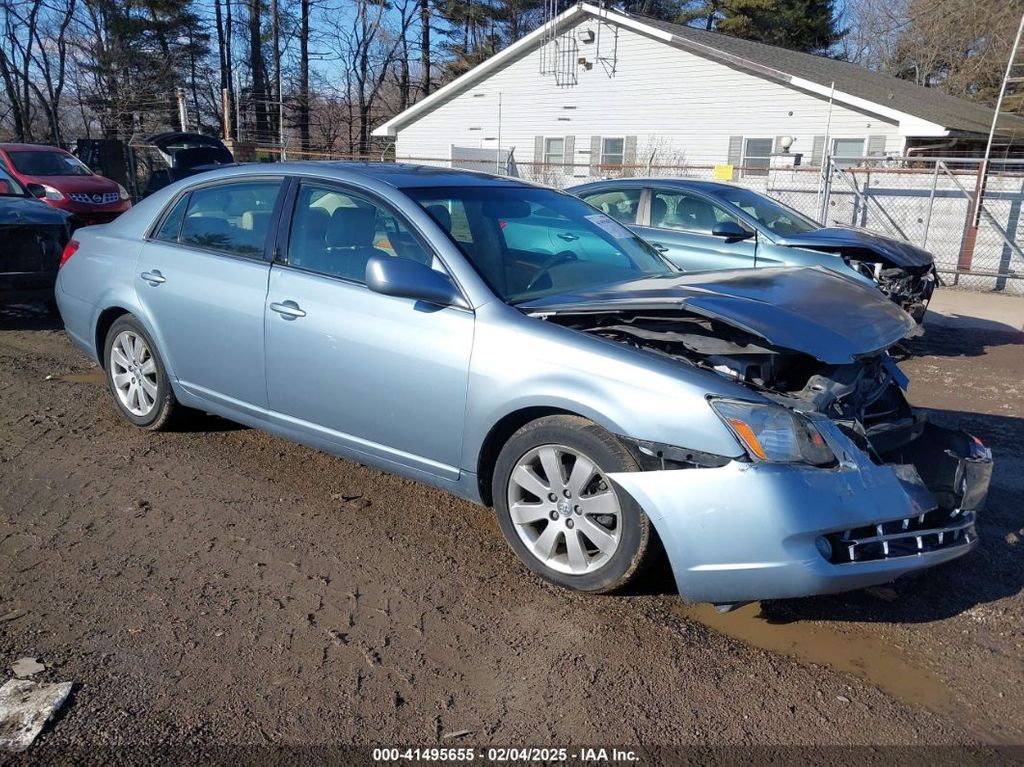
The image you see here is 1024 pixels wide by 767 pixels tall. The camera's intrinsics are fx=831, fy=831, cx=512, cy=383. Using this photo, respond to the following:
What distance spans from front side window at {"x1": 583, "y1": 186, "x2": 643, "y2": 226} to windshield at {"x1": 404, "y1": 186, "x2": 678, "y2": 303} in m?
4.60

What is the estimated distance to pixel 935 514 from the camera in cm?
325

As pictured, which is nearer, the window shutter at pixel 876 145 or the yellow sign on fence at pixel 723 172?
the yellow sign on fence at pixel 723 172

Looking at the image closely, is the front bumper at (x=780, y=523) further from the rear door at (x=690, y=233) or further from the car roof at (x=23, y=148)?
the car roof at (x=23, y=148)

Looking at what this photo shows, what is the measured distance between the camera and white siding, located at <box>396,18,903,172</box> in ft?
69.5

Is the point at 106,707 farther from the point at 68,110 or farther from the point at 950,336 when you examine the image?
the point at 68,110

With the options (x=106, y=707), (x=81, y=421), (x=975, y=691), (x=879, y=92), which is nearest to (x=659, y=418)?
(x=975, y=691)

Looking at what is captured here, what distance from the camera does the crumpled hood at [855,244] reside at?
8250 mm

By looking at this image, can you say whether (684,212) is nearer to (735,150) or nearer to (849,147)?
(849,147)

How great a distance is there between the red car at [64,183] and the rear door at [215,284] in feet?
31.0

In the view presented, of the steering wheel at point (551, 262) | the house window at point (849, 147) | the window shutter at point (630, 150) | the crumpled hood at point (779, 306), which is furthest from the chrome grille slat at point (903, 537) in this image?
the window shutter at point (630, 150)

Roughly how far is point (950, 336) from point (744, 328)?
776 cm

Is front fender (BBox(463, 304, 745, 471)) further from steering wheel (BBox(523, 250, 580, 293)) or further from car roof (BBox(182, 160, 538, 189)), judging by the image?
car roof (BBox(182, 160, 538, 189))

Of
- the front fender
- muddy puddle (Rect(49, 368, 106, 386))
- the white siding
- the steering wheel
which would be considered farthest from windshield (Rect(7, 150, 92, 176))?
the front fender

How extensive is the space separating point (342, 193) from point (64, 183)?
471 inches
